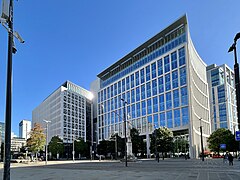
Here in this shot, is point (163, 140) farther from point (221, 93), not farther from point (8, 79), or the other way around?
point (221, 93)

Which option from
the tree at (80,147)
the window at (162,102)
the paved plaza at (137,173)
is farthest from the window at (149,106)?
the paved plaza at (137,173)

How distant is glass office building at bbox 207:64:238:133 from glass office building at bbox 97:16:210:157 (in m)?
28.6

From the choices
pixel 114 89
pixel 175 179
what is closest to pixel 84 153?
pixel 114 89

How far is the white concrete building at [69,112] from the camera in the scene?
472 feet

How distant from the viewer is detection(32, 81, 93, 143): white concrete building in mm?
144000

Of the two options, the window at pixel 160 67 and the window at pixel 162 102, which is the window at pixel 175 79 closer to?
the window at pixel 160 67

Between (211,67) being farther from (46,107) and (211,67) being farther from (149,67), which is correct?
(46,107)

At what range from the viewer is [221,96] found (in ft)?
470

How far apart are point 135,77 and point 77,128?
63.0 m

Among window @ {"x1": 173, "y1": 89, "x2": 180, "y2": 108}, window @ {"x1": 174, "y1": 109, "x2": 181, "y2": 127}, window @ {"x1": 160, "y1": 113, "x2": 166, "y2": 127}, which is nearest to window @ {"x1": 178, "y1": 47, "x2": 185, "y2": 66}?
window @ {"x1": 173, "y1": 89, "x2": 180, "y2": 108}

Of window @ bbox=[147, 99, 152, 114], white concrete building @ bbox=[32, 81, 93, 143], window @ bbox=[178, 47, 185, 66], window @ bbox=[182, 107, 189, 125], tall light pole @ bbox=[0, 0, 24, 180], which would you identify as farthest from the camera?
white concrete building @ bbox=[32, 81, 93, 143]

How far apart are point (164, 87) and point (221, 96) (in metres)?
65.8

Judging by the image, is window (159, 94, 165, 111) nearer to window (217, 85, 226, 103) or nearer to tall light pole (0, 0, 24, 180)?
window (217, 85, 226, 103)

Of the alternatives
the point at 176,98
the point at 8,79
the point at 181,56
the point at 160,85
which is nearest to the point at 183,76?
the point at 181,56
